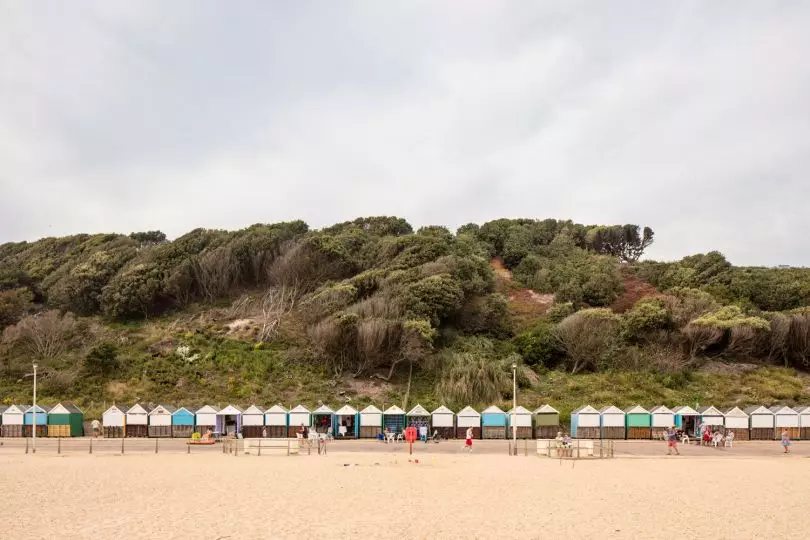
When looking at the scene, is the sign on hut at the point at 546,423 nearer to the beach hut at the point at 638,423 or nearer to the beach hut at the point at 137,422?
the beach hut at the point at 638,423

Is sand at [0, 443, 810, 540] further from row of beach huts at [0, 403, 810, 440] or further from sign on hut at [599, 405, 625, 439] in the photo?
row of beach huts at [0, 403, 810, 440]

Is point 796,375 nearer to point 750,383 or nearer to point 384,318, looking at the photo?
point 750,383

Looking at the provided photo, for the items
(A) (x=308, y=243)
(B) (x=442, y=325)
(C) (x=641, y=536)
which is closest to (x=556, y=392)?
(B) (x=442, y=325)

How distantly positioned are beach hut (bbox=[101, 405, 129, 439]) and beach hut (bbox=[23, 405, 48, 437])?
3.46m

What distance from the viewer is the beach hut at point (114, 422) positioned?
38119 millimetres

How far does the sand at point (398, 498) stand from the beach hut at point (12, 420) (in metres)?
13.9

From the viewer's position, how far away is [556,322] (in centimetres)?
5966

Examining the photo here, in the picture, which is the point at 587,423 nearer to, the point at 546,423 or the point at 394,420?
the point at 546,423

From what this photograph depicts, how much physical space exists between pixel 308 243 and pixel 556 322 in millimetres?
24458

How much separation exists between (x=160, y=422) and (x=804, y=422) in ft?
120

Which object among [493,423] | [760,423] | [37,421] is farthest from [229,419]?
[760,423]

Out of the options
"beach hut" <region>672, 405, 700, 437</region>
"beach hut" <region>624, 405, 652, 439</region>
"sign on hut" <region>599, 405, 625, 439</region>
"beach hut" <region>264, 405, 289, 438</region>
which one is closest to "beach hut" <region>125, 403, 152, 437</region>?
"beach hut" <region>264, 405, 289, 438</region>

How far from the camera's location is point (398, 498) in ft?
57.9

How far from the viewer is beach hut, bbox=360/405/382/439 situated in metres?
38.8
